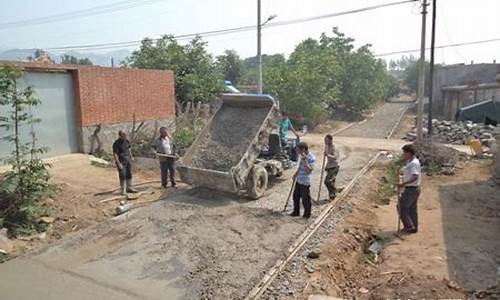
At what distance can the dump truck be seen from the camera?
10.1 metres

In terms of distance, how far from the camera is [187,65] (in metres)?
23.9

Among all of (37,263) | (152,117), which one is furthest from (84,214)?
(152,117)

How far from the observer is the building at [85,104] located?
13.5 metres

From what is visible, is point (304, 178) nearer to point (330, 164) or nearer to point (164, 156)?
point (330, 164)

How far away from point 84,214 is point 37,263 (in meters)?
2.23

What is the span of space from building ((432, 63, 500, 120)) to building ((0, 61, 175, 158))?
27.1m

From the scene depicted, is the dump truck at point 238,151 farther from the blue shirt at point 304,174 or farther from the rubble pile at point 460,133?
the rubble pile at point 460,133

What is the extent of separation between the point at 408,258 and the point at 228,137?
18.5 ft

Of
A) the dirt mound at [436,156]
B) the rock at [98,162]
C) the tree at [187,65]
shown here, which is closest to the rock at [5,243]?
the rock at [98,162]

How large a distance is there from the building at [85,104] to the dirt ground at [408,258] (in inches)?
368

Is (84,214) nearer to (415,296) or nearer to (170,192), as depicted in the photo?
(170,192)

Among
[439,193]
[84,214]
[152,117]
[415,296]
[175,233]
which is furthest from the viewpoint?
[152,117]

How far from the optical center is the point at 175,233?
8.41 metres

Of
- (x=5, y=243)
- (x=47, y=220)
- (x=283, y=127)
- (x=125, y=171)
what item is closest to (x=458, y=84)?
(x=283, y=127)
